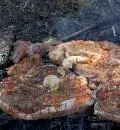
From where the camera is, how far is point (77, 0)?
30.0 ft

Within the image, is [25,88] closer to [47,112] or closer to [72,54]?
[47,112]

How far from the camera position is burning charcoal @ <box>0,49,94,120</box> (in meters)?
4.61

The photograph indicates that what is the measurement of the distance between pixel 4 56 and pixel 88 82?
171 cm

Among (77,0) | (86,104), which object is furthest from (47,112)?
(77,0)

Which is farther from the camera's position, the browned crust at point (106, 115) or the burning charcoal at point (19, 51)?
the burning charcoal at point (19, 51)

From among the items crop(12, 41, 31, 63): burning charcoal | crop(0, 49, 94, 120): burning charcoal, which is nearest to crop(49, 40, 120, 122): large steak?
crop(0, 49, 94, 120): burning charcoal

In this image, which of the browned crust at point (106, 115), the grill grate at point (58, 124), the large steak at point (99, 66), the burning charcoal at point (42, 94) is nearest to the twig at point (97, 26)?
the large steak at point (99, 66)

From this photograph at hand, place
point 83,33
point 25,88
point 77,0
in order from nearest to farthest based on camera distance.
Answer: point 25,88 < point 83,33 < point 77,0

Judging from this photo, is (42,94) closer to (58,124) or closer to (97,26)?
(58,124)

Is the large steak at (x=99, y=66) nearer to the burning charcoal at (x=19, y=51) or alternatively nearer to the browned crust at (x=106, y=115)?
the browned crust at (x=106, y=115)

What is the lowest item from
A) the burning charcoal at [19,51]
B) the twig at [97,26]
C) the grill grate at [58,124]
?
the grill grate at [58,124]

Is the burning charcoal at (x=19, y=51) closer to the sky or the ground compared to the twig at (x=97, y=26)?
closer to the ground

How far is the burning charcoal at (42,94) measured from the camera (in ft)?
15.1

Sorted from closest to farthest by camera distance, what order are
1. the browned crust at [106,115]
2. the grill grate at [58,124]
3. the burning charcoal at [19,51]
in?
1. the browned crust at [106,115]
2. the grill grate at [58,124]
3. the burning charcoal at [19,51]
